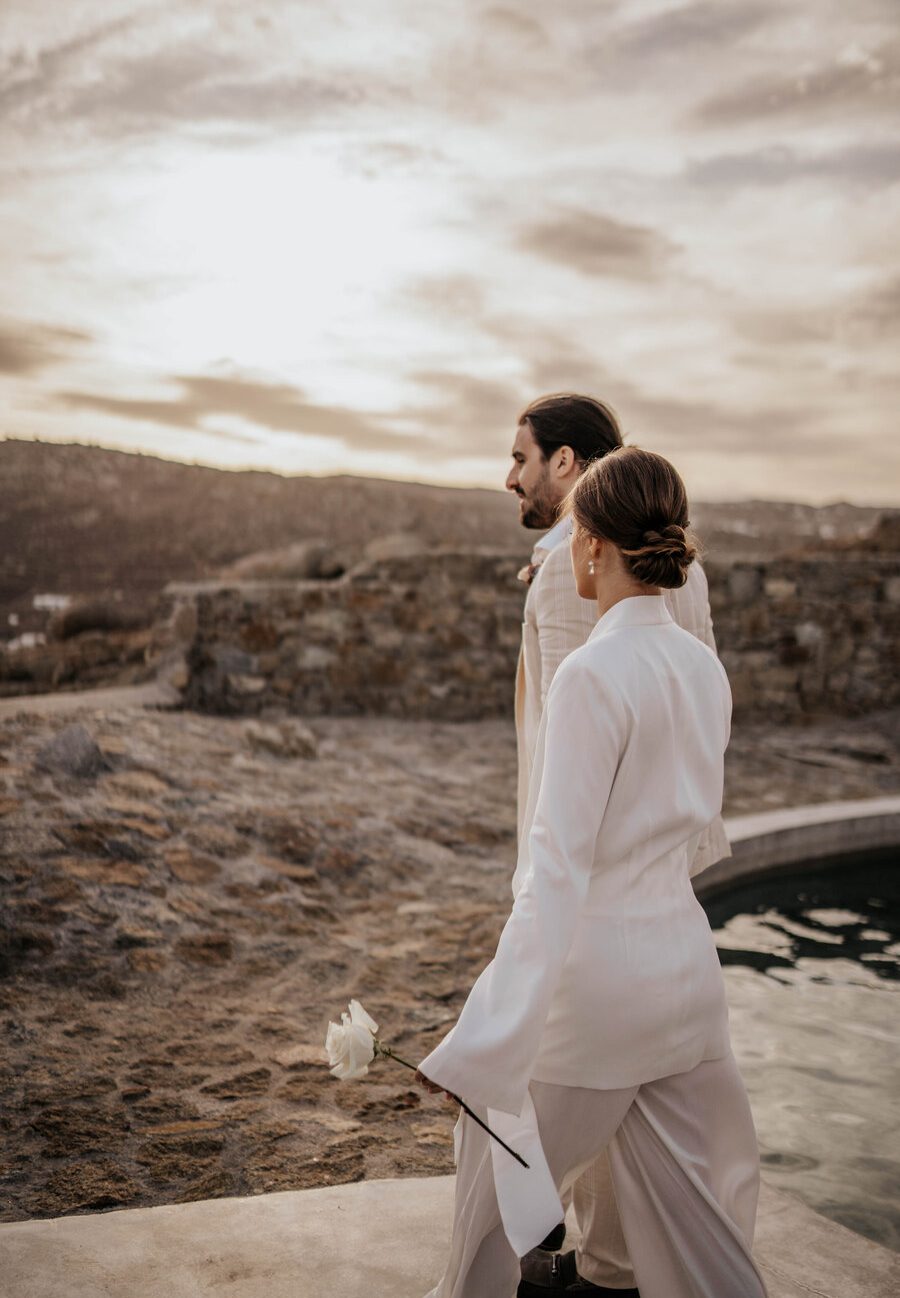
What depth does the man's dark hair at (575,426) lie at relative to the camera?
2510 mm

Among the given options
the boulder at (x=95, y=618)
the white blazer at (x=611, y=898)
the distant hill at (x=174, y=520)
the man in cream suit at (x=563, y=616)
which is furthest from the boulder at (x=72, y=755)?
the distant hill at (x=174, y=520)

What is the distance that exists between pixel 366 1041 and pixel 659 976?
492 mm

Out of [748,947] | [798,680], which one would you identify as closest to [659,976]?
[748,947]

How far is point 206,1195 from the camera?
2627mm

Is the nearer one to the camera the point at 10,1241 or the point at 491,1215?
the point at 491,1215

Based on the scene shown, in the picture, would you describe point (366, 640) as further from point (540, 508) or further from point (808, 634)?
point (540, 508)

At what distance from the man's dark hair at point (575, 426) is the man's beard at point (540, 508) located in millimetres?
78

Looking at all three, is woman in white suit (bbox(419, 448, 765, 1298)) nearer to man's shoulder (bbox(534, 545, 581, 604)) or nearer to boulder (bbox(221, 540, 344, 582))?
man's shoulder (bbox(534, 545, 581, 604))

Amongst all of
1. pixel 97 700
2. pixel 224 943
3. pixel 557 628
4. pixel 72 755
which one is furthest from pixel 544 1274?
pixel 97 700

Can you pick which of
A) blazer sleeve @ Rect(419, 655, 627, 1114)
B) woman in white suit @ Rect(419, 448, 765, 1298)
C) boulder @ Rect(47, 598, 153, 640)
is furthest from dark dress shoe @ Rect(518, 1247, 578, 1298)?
boulder @ Rect(47, 598, 153, 640)

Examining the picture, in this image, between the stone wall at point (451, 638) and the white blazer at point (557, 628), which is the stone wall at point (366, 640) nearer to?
the stone wall at point (451, 638)

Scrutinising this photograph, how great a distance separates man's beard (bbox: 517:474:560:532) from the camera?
8.41ft

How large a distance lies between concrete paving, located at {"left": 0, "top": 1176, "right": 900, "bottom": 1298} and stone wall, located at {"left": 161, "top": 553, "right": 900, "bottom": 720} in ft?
19.2

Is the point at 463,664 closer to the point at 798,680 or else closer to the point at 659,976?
the point at 798,680
